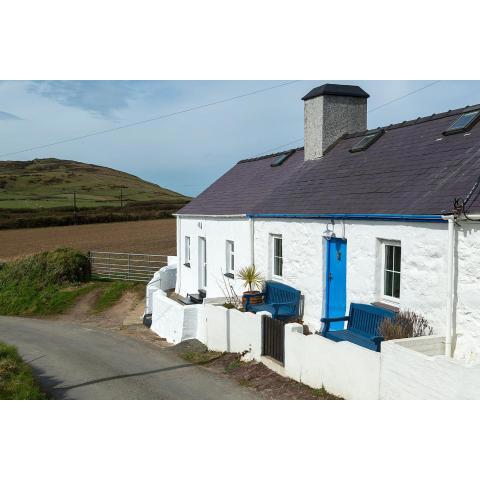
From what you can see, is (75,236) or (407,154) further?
(75,236)

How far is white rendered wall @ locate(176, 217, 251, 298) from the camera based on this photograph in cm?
1570

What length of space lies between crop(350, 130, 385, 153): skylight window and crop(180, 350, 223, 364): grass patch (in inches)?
259

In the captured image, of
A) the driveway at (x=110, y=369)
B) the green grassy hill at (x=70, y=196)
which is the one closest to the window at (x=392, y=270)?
the driveway at (x=110, y=369)

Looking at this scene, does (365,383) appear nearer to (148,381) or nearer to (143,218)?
(148,381)

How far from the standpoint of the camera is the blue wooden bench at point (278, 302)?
12891mm

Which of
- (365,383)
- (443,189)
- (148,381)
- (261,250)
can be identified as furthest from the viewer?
(261,250)

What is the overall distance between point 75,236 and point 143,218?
16927 millimetres

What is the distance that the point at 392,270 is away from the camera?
10.3 meters

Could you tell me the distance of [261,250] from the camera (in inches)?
580

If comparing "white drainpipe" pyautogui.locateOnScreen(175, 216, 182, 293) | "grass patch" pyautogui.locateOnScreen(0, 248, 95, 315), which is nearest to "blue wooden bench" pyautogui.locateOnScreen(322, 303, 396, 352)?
"white drainpipe" pyautogui.locateOnScreen(175, 216, 182, 293)

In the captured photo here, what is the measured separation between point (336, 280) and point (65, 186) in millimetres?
81192

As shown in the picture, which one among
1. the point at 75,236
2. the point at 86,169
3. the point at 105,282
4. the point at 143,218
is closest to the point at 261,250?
the point at 105,282

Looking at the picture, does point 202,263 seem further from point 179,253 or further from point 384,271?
point 384,271

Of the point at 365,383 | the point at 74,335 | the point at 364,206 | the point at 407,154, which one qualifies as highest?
the point at 407,154
